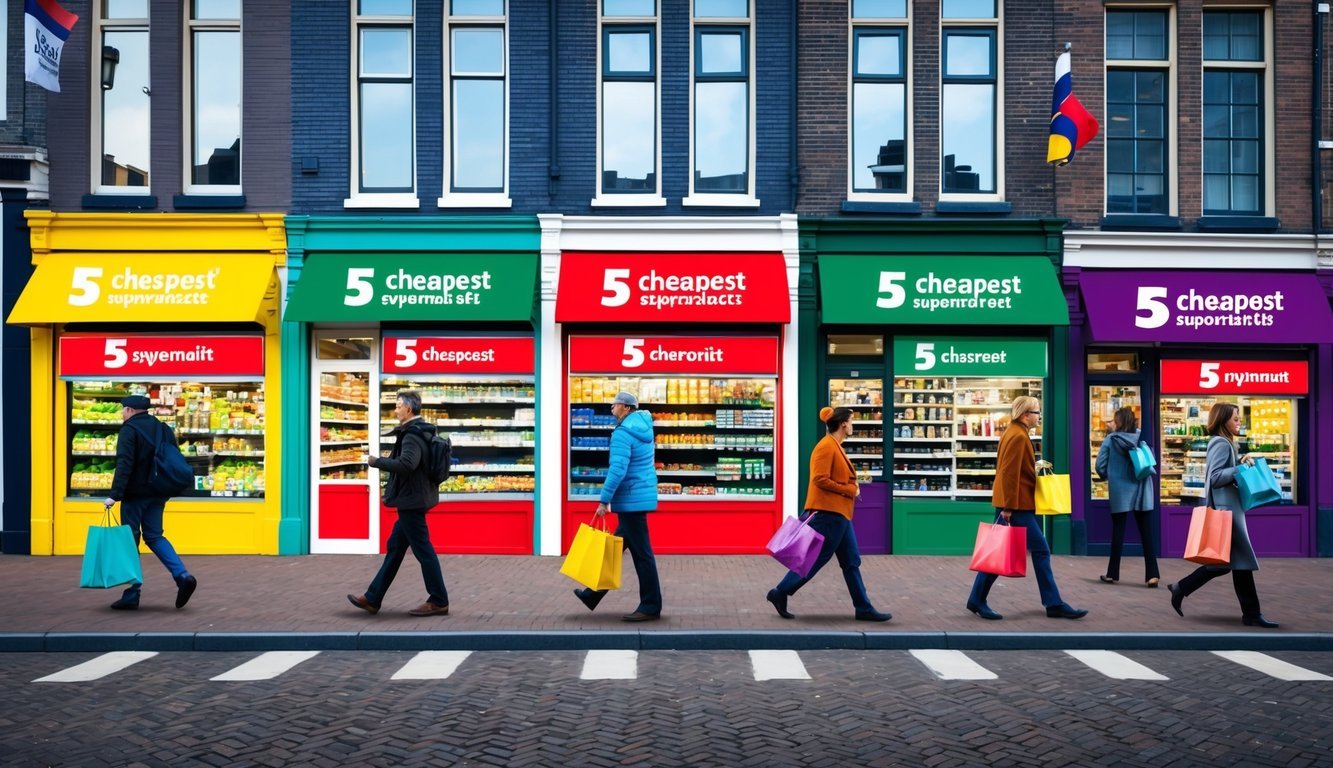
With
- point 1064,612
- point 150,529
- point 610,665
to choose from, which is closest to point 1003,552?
point 1064,612

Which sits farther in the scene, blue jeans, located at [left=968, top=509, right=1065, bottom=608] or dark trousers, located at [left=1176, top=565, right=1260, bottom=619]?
blue jeans, located at [left=968, top=509, right=1065, bottom=608]

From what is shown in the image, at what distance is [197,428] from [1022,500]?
33.7 feet

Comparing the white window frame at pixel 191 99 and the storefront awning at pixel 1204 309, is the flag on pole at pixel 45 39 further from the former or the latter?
the storefront awning at pixel 1204 309

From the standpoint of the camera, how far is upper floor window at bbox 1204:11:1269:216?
47.1 feet

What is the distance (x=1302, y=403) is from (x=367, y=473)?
488 inches

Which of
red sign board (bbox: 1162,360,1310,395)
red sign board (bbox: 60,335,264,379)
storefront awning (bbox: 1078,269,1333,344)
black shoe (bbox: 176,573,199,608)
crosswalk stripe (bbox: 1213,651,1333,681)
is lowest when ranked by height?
crosswalk stripe (bbox: 1213,651,1333,681)

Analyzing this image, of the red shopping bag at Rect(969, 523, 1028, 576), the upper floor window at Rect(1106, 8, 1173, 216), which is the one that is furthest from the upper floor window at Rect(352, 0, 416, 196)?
the upper floor window at Rect(1106, 8, 1173, 216)

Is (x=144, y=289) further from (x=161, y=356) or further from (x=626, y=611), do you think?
(x=626, y=611)

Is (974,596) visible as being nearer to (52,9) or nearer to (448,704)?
(448,704)

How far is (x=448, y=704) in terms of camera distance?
6.76m

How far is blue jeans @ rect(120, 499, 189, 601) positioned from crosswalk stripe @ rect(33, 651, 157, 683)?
1305mm

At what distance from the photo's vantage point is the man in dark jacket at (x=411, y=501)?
30.0ft

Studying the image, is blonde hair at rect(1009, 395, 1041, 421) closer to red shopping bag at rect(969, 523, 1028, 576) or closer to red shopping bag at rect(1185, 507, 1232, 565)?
red shopping bag at rect(969, 523, 1028, 576)

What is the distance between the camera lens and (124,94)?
14.0 meters
